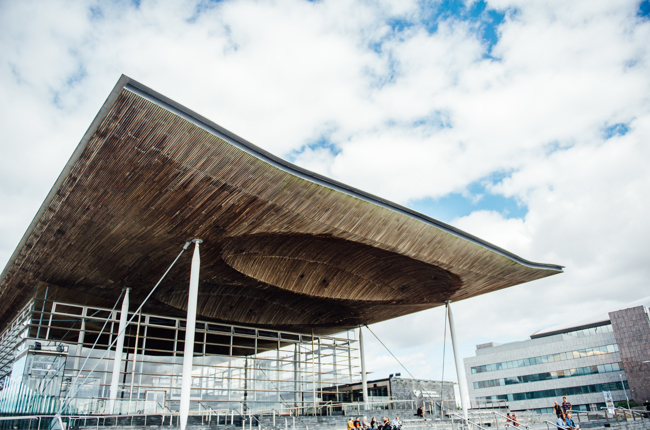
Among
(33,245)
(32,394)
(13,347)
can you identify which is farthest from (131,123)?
(13,347)

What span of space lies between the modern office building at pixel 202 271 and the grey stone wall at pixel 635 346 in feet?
114

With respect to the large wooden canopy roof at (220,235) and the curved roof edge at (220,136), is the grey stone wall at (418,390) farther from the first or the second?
the curved roof edge at (220,136)

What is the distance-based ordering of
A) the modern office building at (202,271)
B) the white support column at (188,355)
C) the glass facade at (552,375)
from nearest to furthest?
the modern office building at (202,271)
the white support column at (188,355)
the glass facade at (552,375)

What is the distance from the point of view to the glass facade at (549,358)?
5231 centimetres

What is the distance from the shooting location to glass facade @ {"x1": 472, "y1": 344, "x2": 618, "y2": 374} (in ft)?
172

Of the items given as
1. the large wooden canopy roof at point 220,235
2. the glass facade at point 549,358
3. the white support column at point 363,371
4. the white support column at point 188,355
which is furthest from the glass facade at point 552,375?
the white support column at point 188,355

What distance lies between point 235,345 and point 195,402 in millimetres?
3957

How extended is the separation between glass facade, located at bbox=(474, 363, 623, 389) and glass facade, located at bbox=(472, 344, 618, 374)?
54.5 inches

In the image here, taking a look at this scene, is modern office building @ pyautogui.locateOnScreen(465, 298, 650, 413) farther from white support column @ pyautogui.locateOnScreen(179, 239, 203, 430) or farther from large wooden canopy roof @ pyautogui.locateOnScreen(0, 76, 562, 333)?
white support column @ pyautogui.locateOnScreen(179, 239, 203, 430)

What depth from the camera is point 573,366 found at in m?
54.3

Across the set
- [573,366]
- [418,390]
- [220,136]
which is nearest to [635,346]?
[573,366]

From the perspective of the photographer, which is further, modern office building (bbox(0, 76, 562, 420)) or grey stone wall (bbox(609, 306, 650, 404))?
grey stone wall (bbox(609, 306, 650, 404))

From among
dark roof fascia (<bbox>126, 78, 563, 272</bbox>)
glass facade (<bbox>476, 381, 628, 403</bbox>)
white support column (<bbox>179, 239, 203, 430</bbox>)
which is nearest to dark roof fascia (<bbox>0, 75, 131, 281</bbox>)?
dark roof fascia (<bbox>126, 78, 563, 272</bbox>)

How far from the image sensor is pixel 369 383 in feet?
105
